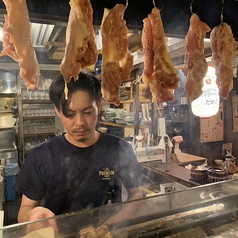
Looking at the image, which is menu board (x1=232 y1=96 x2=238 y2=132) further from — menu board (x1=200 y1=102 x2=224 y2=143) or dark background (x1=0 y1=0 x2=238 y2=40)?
dark background (x1=0 y1=0 x2=238 y2=40)

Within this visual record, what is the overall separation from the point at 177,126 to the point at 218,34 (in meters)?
4.87

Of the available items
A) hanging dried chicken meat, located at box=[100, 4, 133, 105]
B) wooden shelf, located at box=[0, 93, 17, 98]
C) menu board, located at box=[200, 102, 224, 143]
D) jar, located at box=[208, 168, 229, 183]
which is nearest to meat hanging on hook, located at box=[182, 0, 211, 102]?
hanging dried chicken meat, located at box=[100, 4, 133, 105]

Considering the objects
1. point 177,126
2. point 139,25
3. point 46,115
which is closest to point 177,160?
point 177,126

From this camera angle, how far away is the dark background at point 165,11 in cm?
110

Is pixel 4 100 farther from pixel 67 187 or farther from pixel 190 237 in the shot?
pixel 190 237

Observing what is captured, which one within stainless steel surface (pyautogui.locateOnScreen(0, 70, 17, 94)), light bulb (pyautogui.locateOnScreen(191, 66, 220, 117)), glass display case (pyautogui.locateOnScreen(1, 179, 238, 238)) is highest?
stainless steel surface (pyautogui.locateOnScreen(0, 70, 17, 94))

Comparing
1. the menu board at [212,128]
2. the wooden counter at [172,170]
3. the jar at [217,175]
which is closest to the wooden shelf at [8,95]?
the wooden counter at [172,170]

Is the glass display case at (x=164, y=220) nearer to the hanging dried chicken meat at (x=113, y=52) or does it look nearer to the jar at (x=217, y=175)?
the hanging dried chicken meat at (x=113, y=52)

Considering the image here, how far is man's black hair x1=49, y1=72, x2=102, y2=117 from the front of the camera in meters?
1.61

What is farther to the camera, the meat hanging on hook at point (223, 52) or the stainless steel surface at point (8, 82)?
the stainless steel surface at point (8, 82)

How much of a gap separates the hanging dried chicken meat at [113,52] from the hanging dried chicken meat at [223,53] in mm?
565

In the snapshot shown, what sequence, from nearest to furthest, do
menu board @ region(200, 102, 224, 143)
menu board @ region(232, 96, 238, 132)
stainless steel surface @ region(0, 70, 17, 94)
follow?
menu board @ region(232, 96, 238, 132) → menu board @ region(200, 102, 224, 143) → stainless steel surface @ region(0, 70, 17, 94)

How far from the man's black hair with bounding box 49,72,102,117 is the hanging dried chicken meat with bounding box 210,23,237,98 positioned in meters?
0.79

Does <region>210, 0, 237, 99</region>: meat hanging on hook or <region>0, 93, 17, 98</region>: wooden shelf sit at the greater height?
<region>0, 93, 17, 98</region>: wooden shelf
